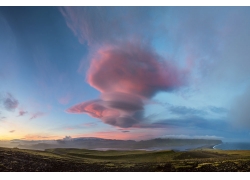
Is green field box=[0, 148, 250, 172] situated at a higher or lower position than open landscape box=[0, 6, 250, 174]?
lower

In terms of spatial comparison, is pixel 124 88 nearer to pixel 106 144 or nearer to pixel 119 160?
pixel 106 144

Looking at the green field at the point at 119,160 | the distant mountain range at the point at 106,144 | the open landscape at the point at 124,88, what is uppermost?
the open landscape at the point at 124,88

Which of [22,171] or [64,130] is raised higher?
[64,130]

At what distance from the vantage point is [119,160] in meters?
5.13

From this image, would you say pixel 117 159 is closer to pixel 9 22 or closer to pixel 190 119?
pixel 190 119

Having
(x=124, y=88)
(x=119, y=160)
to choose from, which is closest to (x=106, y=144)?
(x=119, y=160)

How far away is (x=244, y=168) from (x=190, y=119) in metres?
1.28

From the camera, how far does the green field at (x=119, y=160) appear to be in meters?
5.05

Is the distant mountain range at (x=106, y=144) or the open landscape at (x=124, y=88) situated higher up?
the open landscape at (x=124, y=88)

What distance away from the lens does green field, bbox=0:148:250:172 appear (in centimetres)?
505

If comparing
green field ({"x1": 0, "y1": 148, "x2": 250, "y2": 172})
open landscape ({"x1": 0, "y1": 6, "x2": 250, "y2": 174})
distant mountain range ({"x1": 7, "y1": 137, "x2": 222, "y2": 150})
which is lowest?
green field ({"x1": 0, "y1": 148, "x2": 250, "y2": 172})
